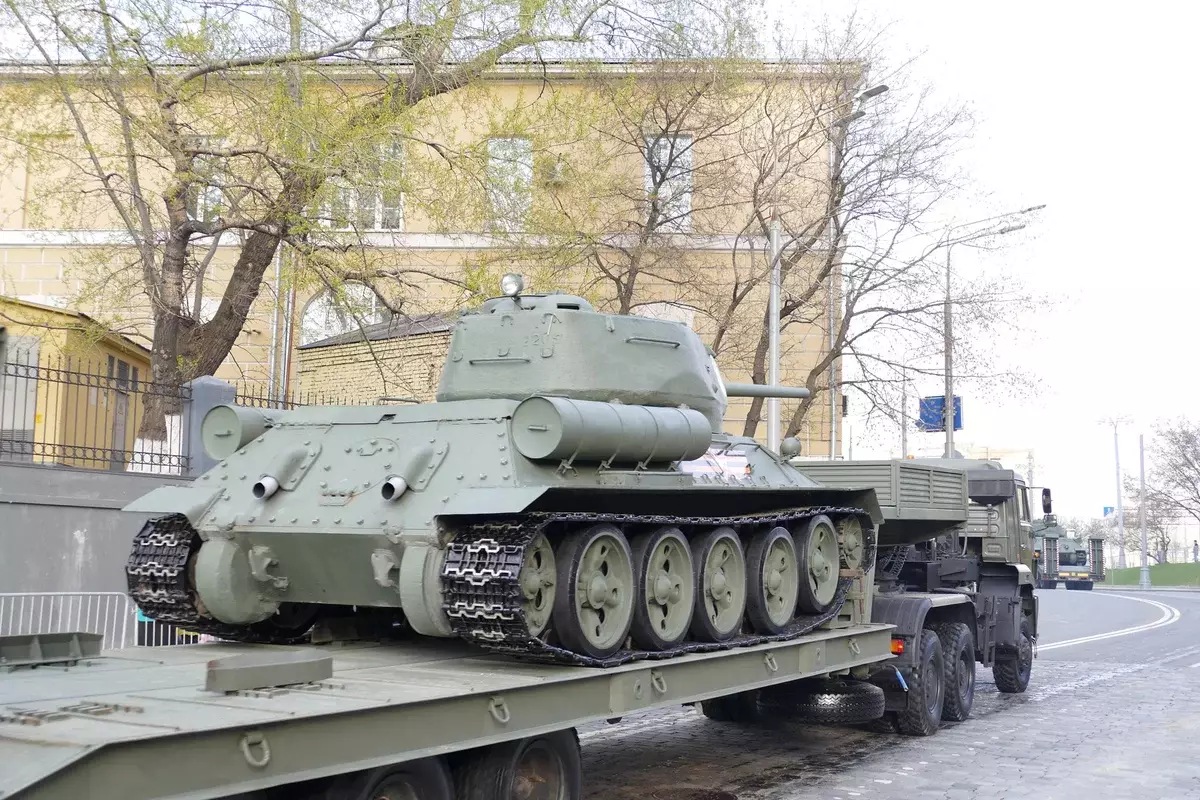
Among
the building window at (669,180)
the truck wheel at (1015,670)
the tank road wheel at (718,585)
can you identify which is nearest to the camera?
the tank road wheel at (718,585)

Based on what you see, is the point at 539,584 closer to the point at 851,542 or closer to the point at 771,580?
the point at 771,580

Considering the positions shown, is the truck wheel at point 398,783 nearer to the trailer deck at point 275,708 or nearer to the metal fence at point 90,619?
the trailer deck at point 275,708

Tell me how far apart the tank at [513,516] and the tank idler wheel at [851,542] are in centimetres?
65

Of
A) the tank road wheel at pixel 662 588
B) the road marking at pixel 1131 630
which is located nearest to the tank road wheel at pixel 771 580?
the tank road wheel at pixel 662 588

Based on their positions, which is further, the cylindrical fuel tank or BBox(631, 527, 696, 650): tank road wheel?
BBox(631, 527, 696, 650): tank road wheel

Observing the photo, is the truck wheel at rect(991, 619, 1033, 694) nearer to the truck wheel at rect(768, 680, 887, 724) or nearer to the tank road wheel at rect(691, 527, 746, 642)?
the truck wheel at rect(768, 680, 887, 724)

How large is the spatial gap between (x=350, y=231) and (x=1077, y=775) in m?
10.3

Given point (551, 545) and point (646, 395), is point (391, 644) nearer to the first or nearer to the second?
point (551, 545)

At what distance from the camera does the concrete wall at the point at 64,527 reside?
45.6ft

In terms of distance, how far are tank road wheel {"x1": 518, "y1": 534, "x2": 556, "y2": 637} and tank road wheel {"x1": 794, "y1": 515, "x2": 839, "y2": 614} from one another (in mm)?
2971

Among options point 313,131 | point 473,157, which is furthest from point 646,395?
point 473,157

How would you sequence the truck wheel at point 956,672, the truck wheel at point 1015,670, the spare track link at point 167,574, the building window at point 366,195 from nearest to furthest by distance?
the spare track link at point 167,574 → the truck wheel at point 956,672 → the truck wheel at point 1015,670 → the building window at point 366,195

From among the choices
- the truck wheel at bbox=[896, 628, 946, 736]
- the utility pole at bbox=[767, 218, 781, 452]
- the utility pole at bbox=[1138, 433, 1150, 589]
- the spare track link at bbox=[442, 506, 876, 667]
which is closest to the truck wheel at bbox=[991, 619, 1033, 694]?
the truck wheel at bbox=[896, 628, 946, 736]

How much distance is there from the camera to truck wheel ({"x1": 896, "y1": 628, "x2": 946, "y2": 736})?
37.0 ft
